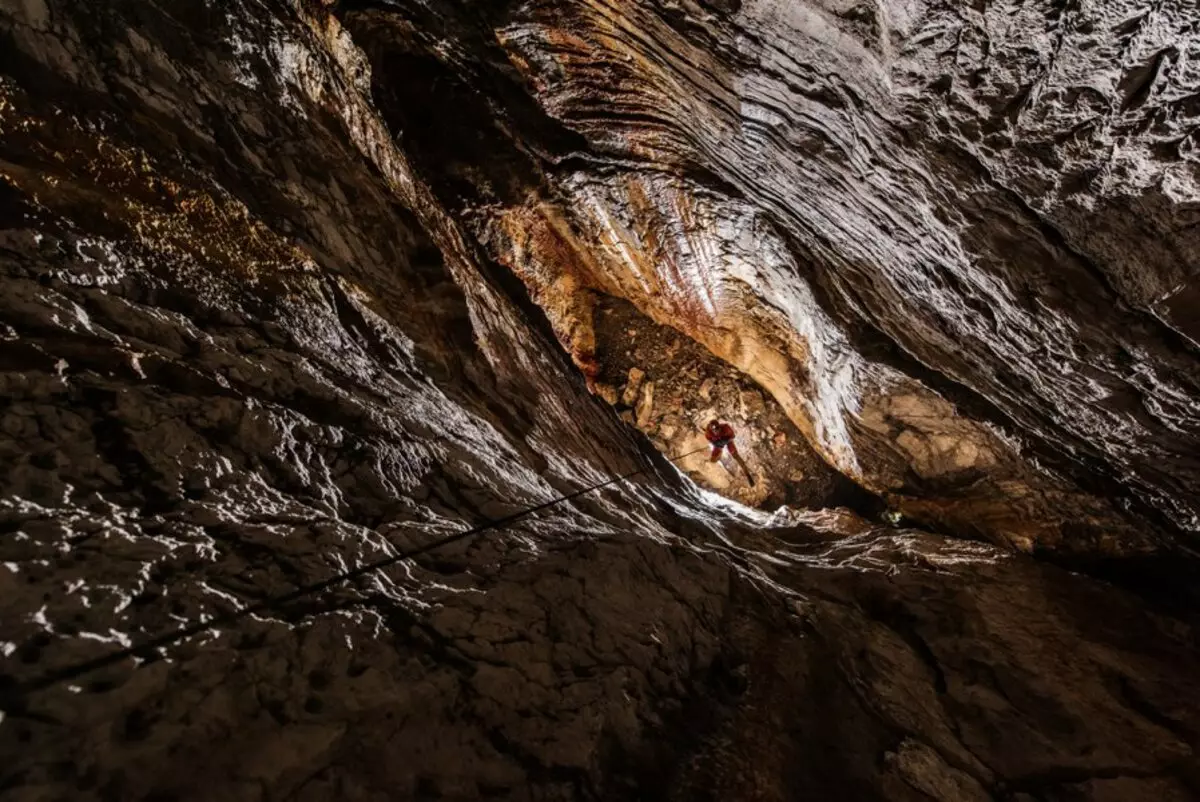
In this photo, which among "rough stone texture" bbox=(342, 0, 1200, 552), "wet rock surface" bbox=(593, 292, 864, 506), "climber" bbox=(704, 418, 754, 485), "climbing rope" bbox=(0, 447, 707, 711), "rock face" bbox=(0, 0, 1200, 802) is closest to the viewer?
"climbing rope" bbox=(0, 447, 707, 711)

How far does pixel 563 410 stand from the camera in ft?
19.3

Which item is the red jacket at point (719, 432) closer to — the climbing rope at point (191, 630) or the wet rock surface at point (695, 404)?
the wet rock surface at point (695, 404)

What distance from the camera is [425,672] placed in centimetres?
218

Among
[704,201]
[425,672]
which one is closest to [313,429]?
[425,672]

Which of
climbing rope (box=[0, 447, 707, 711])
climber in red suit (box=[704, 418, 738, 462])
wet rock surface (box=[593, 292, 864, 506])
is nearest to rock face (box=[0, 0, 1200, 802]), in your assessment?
climbing rope (box=[0, 447, 707, 711])

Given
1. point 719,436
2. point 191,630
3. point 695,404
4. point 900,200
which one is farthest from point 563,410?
point 695,404

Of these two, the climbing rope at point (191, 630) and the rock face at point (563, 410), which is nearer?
the climbing rope at point (191, 630)

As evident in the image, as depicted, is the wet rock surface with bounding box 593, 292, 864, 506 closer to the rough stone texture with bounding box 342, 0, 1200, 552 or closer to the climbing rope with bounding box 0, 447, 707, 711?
the rough stone texture with bounding box 342, 0, 1200, 552

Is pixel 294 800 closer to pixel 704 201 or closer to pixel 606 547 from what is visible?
pixel 606 547

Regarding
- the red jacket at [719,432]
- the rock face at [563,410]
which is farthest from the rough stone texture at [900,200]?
the red jacket at [719,432]

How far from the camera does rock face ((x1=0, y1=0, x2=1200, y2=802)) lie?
189cm

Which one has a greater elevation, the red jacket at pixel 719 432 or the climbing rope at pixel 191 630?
the red jacket at pixel 719 432

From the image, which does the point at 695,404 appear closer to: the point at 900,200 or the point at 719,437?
the point at 719,437

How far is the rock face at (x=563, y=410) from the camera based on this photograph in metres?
1.89
